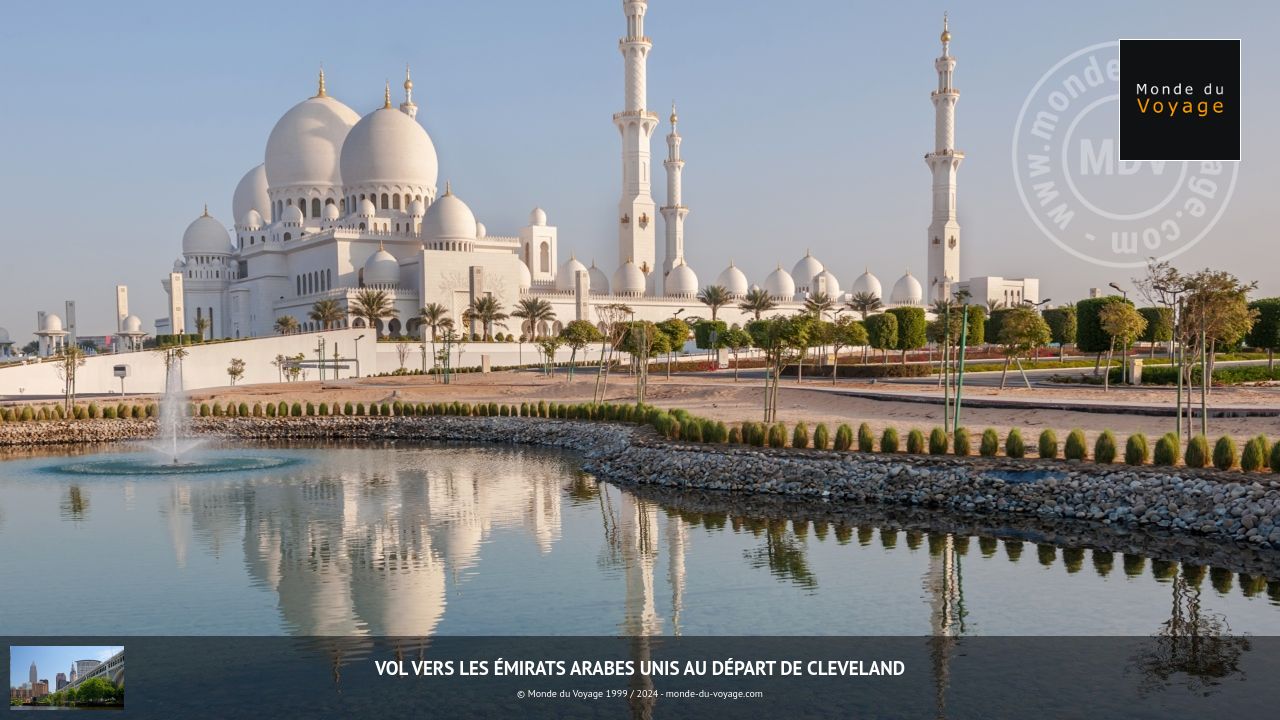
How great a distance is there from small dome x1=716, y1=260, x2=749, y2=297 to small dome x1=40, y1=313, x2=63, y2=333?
57339 mm

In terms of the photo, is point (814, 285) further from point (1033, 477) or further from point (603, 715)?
point (603, 715)

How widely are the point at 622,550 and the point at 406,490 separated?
7640mm

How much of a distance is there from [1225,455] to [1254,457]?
0.42 metres

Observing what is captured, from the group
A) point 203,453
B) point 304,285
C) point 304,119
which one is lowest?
point 203,453

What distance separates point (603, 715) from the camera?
8945 mm

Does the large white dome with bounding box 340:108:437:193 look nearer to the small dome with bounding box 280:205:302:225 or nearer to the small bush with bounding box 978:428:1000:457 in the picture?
the small dome with bounding box 280:205:302:225

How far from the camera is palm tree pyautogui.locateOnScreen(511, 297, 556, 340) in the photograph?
69688mm

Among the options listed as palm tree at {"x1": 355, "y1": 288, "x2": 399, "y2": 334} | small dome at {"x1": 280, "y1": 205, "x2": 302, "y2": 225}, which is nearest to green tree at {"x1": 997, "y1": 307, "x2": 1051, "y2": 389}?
palm tree at {"x1": 355, "y1": 288, "x2": 399, "y2": 334}

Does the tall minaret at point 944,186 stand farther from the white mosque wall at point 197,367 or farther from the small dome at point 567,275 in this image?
the white mosque wall at point 197,367

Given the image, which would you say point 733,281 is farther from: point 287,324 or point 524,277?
point 287,324

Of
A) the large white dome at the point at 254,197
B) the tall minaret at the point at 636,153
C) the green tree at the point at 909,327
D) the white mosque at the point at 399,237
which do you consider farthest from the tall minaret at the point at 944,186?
the large white dome at the point at 254,197

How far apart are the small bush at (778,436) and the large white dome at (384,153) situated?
58.4m

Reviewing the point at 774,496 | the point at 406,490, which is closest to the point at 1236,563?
the point at 774,496

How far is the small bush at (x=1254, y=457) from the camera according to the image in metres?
17.0
